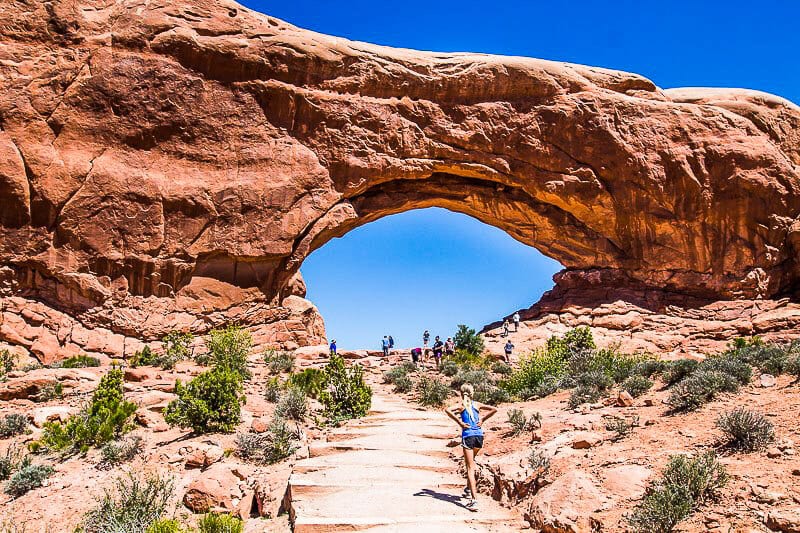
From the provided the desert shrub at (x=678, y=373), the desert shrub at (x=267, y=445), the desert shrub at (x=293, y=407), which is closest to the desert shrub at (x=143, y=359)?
the desert shrub at (x=293, y=407)

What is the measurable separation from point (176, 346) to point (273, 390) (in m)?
6.68

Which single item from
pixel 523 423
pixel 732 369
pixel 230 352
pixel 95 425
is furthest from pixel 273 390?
pixel 732 369

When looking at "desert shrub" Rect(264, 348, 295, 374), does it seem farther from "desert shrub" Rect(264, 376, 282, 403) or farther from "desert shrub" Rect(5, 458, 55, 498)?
"desert shrub" Rect(5, 458, 55, 498)

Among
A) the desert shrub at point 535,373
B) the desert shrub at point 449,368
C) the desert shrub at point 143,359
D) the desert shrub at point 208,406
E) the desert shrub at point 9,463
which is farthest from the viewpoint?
the desert shrub at point 449,368

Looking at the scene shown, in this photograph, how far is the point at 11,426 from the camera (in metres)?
10.3

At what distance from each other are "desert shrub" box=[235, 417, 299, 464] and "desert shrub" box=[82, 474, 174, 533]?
180cm

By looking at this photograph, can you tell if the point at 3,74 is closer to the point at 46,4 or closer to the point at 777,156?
the point at 46,4

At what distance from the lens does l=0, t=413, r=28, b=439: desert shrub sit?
10234 millimetres

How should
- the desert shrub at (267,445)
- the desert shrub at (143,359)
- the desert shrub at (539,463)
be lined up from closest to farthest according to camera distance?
1. the desert shrub at (539,463)
2. the desert shrub at (267,445)
3. the desert shrub at (143,359)

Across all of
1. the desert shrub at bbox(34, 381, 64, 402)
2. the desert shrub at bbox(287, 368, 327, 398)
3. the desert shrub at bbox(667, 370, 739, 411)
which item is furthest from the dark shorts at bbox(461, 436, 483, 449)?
the desert shrub at bbox(34, 381, 64, 402)

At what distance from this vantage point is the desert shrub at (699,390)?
8383mm

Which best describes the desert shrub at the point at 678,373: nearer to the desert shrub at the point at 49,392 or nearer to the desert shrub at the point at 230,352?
the desert shrub at the point at 230,352

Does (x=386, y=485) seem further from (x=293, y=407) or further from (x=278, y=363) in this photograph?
(x=278, y=363)

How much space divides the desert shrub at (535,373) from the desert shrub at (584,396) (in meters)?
2.91
